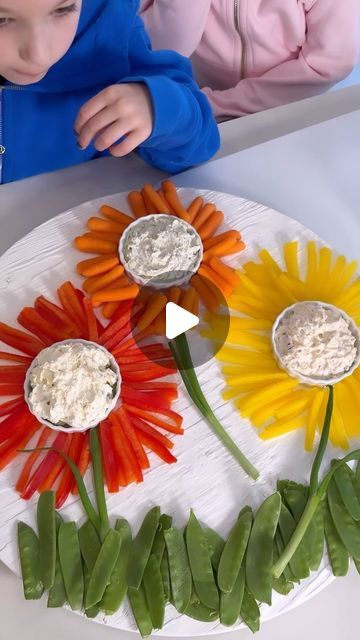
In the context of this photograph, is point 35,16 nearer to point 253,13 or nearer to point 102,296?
point 102,296

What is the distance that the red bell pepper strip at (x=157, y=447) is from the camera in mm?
670

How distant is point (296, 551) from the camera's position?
0.64 metres

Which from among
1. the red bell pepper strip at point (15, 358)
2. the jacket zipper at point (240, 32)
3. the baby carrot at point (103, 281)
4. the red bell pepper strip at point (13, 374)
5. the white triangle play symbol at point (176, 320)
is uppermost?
the jacket zipper at point (240, 32)

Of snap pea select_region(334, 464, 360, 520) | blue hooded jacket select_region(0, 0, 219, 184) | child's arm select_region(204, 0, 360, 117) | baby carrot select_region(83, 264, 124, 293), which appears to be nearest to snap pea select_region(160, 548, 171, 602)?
snap pea select_region(334, 464, 360, 520)

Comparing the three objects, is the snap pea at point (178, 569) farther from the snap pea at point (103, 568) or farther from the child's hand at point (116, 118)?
the child's hand at point (116, 118)

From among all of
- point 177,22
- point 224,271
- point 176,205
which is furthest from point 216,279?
point 177,22

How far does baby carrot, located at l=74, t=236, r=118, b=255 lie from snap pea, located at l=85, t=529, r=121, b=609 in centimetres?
35

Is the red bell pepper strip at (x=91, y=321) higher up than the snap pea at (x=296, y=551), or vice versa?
the red bell pepper strip at (x=91, y=321)

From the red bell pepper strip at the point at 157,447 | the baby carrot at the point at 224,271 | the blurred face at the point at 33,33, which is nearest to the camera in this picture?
the blurred face at the point at 33,33

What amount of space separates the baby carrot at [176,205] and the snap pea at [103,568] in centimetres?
41

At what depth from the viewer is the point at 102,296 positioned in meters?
0.73

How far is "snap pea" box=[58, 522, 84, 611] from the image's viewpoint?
0.60m

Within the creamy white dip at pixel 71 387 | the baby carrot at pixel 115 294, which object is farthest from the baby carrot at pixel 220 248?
the creamy white dip at pixel 71 387

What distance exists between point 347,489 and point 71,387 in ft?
1.11
